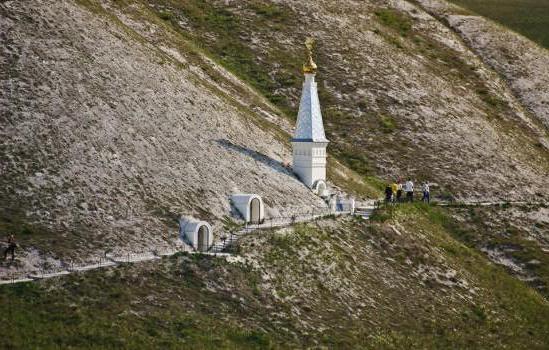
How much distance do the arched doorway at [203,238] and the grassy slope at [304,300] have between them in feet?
7.61

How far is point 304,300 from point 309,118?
64.7 feet

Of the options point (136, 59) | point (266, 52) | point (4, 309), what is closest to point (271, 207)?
point (136, 59)

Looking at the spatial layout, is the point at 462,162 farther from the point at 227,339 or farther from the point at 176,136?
the point at 227,339

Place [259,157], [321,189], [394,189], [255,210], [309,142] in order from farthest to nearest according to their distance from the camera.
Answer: [394,189] → [321,189] → [309,142] → [259,157] → [255,210]

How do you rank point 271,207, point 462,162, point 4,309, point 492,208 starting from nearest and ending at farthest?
point 4,309 → point 271,207 → point 492,208 → point 462,162

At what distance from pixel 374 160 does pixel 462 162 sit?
7.67m

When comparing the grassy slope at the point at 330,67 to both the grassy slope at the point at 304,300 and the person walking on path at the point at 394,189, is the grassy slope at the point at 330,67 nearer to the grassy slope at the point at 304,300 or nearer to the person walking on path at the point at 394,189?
the person walking on path at the point at 394,189

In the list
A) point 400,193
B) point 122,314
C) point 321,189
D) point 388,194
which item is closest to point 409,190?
point 400,193

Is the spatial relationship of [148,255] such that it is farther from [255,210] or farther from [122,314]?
[255,210]

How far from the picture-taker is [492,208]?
101 m

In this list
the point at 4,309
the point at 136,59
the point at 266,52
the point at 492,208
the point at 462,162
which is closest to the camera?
the point at 4,309

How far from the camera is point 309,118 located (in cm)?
9038

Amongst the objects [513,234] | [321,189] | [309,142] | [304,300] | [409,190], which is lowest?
[513,234]

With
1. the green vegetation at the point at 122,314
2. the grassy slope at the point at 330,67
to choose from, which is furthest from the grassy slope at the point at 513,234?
the green vegetation at the point at 122,314
